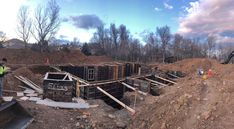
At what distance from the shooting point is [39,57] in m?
33.7

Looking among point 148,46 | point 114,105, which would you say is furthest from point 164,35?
point 114,105

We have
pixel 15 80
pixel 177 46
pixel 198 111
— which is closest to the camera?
pixel 198 111

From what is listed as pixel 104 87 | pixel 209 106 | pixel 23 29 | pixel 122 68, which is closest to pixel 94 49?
pixel 23 29

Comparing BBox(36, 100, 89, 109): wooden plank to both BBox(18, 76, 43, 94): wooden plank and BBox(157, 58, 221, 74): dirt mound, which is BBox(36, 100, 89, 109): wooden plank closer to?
BBox(18, 76, 43, 94): wooden plank

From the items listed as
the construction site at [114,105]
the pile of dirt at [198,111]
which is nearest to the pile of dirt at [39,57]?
the construction site at [114,105]

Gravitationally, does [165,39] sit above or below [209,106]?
above

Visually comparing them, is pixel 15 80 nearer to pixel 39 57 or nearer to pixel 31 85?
pixel 31 85

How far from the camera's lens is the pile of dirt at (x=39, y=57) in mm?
32094

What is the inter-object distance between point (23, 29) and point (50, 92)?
110 ft

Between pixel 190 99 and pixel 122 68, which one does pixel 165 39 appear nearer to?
pixel 122 68

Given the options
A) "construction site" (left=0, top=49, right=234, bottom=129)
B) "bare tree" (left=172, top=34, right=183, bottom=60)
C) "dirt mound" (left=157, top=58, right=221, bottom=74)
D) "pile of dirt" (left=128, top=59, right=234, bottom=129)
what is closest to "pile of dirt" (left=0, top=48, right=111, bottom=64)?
"dirt mound" (left=157, top=58, right=221, bottom=74)

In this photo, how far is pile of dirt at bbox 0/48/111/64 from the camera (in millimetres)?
32094

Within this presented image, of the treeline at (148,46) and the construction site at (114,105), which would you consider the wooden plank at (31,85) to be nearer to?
the construction site at (114,105)

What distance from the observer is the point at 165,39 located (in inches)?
2694
